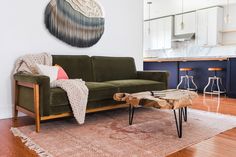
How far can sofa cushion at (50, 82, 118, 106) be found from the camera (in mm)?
2418

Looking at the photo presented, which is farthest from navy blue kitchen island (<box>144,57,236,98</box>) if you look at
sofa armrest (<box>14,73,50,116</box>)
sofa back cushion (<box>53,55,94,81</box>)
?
sofa armrest (<box>14,73,50,116</box>)

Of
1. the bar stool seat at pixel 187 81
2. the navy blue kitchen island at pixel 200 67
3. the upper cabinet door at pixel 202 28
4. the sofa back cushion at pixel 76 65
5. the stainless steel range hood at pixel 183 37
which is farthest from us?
the stainless steel range hood at pixel 183 37

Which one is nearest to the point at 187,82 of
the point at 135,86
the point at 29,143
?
the point at 135,86

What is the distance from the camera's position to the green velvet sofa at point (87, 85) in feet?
7.72

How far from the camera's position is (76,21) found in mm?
3604

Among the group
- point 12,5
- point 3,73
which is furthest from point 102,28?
point 3,73

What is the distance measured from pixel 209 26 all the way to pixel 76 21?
15.8 ft

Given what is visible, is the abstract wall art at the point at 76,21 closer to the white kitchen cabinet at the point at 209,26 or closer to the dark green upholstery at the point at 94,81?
the dark green upholstery at the point at 94,81

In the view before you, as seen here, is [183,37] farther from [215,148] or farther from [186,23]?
[215,148]

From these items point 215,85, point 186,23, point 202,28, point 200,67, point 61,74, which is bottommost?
point 215,85

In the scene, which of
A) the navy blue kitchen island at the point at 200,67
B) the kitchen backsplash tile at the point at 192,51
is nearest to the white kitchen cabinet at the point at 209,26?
the kitchen backsplash tile at the point at 192,51

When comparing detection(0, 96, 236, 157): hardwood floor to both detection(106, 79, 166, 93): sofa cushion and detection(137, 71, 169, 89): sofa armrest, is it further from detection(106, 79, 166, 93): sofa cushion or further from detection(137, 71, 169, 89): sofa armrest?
detection(137, 71, 169, 89): sofa armrest

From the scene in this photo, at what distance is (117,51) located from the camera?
428cm

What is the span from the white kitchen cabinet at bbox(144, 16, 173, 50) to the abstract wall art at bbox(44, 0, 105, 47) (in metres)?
4.55
